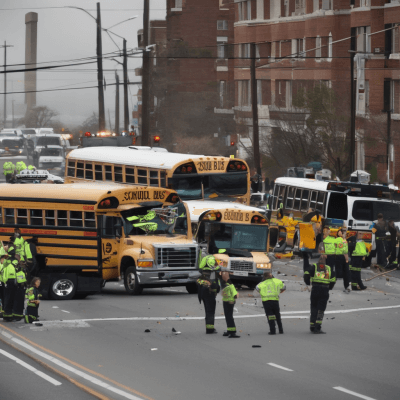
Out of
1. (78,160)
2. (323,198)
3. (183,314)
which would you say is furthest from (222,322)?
(78,160)

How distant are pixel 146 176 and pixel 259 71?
36.7 meters

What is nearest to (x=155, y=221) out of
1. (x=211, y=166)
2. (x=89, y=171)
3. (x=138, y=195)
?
(x=138, y=195)

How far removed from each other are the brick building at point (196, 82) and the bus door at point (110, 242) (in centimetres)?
6180

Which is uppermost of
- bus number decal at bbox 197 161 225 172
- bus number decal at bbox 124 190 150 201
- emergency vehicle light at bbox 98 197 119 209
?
bus number decal at bbox 197 161 225 172

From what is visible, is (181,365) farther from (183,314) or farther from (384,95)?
(384,95)

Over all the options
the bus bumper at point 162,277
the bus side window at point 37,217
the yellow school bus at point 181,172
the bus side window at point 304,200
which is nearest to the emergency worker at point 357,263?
the bus bumper at point 162,277

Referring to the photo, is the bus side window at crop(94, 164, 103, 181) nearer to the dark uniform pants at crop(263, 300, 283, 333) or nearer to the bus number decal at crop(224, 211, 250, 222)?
the bus number decal at crop(224, 211, 250, 222)

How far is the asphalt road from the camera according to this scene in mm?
12195

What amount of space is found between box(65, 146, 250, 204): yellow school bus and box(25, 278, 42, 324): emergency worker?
12.0m

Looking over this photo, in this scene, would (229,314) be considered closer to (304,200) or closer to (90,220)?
(90,220)

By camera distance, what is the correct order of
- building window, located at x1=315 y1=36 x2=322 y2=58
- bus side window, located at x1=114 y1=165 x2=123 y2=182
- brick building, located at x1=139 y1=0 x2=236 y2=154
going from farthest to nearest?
1. brick building, located at x1=139 y1=0 x2=236 y2=154
2. building window, located at x1=315 y1=36 x2=322 y2=58
3. bus side window, located at x1=114 y1=165 x2=123 y2=182

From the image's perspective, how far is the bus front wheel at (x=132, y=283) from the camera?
2167cm

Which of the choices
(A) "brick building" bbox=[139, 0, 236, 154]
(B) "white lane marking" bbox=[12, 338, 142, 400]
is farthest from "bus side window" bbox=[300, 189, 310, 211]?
(A) "brick building" bbox=[139, 0, 236, 154]

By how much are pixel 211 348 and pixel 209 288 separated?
1575 millimetres
